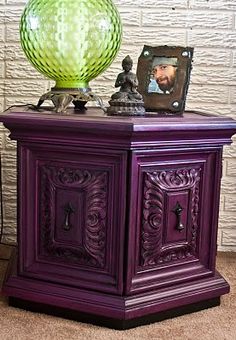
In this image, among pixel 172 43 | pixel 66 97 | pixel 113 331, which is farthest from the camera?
pixel 172 43

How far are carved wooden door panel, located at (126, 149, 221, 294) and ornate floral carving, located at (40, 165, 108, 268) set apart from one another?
7 centimetres

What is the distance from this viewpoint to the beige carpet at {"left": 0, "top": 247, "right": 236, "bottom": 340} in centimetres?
120

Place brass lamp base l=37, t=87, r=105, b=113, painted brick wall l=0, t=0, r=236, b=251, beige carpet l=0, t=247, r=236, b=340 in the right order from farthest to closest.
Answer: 1. painted brick wall l=0, t=0, r=236, b=251
2. brass lamp base l=37, t=87, r=105, b=113
3. beige carpet l=0, t=247, r=236, b=340

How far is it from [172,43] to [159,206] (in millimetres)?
631

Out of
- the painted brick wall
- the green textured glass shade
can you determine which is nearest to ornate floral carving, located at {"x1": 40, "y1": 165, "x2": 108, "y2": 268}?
the green textured glass shade

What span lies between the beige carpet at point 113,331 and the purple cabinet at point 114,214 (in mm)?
24

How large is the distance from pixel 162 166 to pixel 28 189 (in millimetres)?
307

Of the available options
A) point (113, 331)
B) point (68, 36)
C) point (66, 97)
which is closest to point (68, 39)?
point (68, 36)

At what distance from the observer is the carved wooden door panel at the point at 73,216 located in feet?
4.01

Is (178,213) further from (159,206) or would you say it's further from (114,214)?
(114,214)

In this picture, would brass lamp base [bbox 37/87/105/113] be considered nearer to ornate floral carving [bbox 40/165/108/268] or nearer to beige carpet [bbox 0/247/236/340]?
ornate floral carving [bbox 40/165/108/268]

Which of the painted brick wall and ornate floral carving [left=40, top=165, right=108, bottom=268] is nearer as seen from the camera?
ornate floral carving [left=40, top=165, right=108, bottom=268]

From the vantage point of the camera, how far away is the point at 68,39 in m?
1.34

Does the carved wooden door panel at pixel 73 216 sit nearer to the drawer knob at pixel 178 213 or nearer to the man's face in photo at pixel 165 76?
the drawer knob at pixel 178 213
